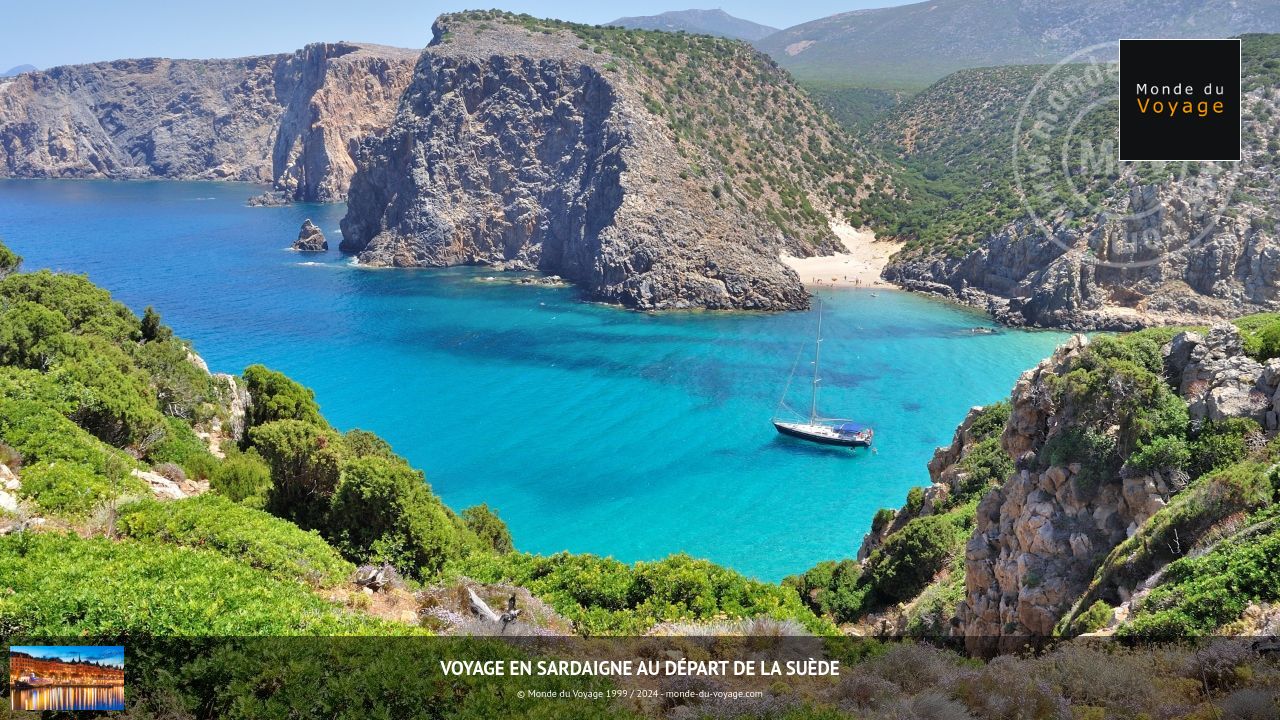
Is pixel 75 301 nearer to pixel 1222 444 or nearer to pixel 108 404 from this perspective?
pixel 108 404

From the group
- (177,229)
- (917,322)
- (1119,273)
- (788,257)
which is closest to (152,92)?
(177,229)

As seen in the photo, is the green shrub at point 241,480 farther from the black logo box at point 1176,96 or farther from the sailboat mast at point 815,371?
the sailboat mast at point 815,371

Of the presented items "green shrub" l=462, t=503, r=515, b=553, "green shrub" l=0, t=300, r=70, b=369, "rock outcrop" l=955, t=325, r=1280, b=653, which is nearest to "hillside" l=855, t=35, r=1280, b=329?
"rock outcrop" l=955, t=325, r=1280, b=653

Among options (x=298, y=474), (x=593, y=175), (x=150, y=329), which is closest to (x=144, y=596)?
(x=298, y=474)

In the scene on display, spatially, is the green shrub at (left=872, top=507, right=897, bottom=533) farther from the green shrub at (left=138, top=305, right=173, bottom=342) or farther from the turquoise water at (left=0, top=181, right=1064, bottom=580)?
the green shrub at (left=138, top=305, right=173, bottom=342)

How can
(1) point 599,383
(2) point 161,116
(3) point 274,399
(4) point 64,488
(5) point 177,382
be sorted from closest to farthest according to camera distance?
(4) point 64,488, (3) point 274,399, (5) point 177,382, (1) point 599,383, (2) point 161,116
